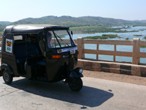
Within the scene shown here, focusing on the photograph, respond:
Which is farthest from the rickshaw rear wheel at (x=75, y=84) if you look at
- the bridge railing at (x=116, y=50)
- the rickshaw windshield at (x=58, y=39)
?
the bridge railing at (x=116, y=50)

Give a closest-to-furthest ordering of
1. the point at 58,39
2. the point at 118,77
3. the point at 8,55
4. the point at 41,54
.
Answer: the point at 58,39 → the point at 41,54 → the point at 8,55 → the point at 118,77

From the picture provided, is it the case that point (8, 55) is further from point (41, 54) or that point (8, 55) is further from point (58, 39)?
point (58, 39)

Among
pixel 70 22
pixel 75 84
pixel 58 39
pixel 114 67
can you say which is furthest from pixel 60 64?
pixel 70 22

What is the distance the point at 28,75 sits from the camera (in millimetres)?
7918

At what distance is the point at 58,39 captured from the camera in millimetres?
7770

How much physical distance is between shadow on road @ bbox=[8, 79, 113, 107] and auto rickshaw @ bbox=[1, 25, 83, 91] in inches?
11.4

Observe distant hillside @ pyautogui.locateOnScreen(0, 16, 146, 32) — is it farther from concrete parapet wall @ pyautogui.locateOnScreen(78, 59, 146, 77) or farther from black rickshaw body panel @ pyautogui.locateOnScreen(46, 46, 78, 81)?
black rickshaw body panel @ pyautogui.locateOnScreen(46, 46, 78, 81)

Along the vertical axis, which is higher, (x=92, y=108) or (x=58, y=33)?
(x=58, y=33)

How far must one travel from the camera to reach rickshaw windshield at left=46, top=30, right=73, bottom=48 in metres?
7.51

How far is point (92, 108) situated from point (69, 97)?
1.05m

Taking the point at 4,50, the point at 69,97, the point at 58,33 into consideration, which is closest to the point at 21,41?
the point at 4,50

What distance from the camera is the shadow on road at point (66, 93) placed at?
21.8 ft

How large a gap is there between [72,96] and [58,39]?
66.3 inches

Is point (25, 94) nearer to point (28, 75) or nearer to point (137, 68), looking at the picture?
point (28, 75)
